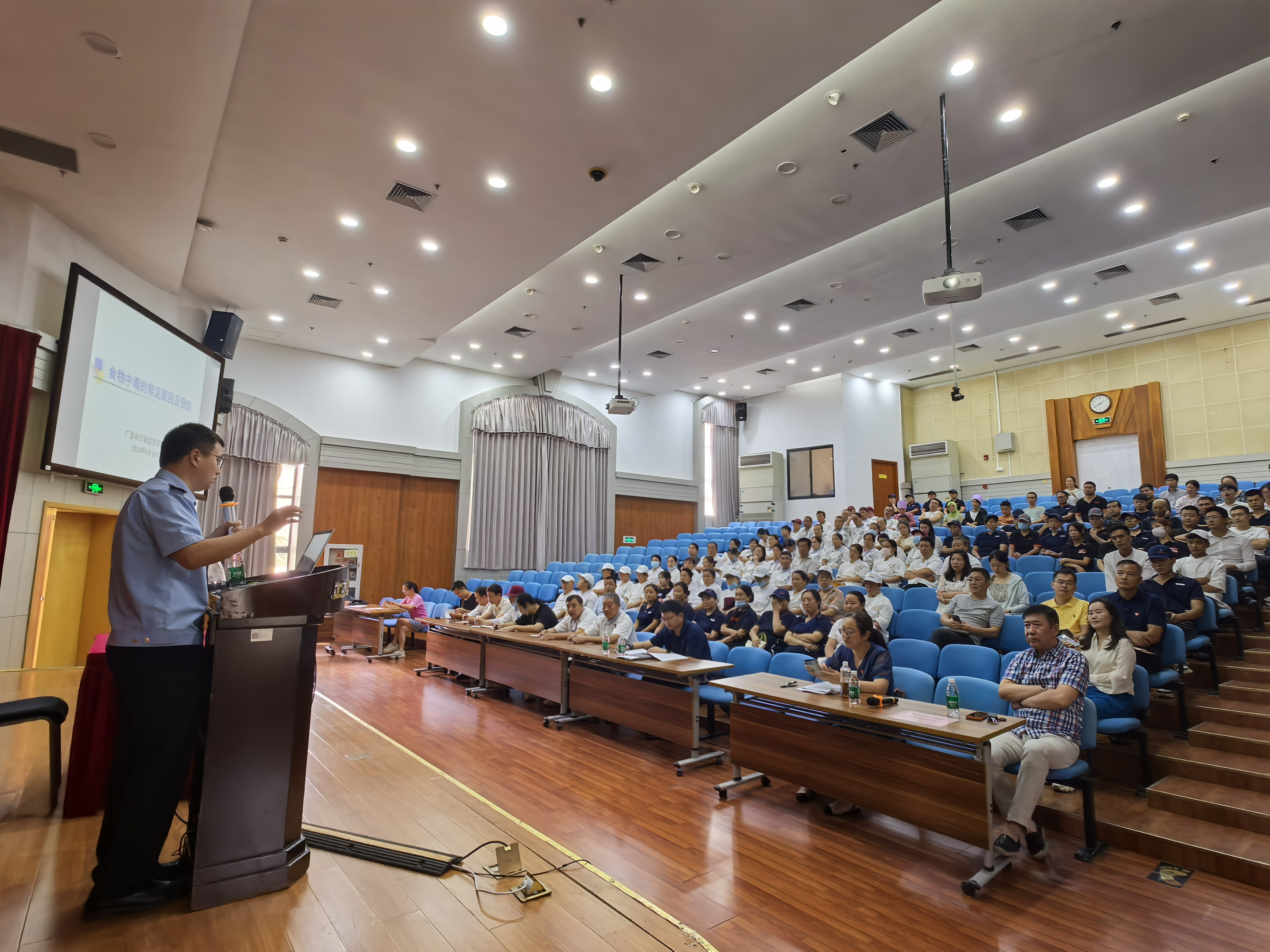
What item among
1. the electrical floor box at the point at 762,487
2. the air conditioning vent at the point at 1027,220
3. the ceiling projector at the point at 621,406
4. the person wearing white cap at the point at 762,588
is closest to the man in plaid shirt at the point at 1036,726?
the person wearing white cap at the point at 762,588

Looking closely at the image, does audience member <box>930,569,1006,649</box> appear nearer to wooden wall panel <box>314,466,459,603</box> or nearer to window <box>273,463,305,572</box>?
wooden wall panel <box>314,466,459,603</box>

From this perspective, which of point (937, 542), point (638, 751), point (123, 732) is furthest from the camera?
point (937, 542)

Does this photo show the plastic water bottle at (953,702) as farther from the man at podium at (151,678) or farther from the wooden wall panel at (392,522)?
the wooden wall panel at (392,522)

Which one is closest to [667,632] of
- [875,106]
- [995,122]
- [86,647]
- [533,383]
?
[875,106]

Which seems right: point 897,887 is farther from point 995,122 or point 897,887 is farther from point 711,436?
point 711,436

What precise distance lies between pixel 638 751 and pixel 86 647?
5.83 m

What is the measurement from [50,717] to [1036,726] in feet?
15.1

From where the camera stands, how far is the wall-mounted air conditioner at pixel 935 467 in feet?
45.5

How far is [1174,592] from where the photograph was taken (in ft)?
13.9

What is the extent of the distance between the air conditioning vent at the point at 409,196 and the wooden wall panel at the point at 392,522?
564cm

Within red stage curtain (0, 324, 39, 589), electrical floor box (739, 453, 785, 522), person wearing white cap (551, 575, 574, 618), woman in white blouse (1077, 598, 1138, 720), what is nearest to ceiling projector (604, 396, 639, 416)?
person wearing white cap (551, 575, 574, 618)

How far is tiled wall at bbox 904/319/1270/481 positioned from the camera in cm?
1053

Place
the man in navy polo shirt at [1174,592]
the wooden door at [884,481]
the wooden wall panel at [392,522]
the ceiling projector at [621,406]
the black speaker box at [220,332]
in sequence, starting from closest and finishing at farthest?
the man in navy polo shirt at [1174,592] < the black speaker box at [220,332] < the ceiling projector at [621,406] < the wooden wall panel at [392,522] < the wooden door at [884,481]

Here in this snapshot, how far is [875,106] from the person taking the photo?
4.85 meters
